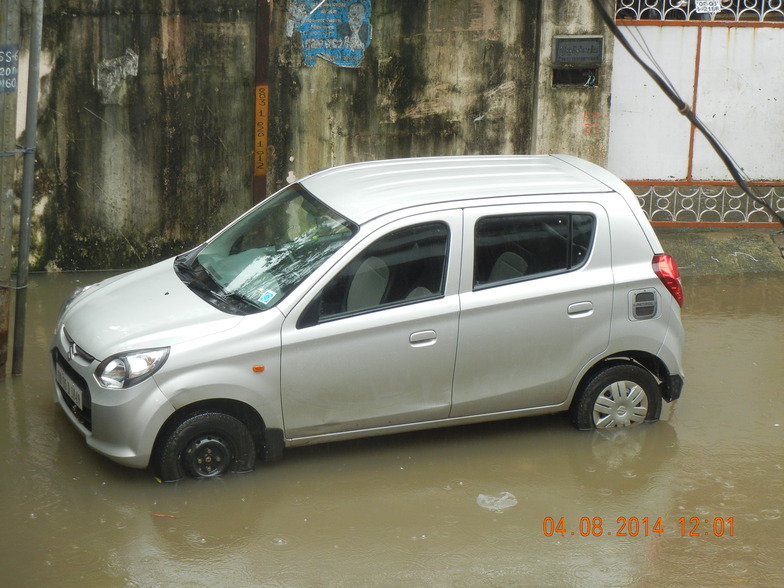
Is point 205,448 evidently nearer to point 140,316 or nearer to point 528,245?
point 140,316

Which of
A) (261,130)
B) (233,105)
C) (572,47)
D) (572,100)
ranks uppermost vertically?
(572,47)

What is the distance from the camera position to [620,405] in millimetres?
6449

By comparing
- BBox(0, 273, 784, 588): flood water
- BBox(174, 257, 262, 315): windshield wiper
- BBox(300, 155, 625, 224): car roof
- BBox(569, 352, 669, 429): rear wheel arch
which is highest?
BBox(300, 155, 625, 224): car roof

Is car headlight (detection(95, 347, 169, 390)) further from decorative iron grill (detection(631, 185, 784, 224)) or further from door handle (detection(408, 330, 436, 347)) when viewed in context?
decorative iron grill (detection(631, 185, 784, 224))

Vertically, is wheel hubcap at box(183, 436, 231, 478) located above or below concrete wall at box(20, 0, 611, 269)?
below

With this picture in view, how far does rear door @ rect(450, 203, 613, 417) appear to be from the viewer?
19.4ft

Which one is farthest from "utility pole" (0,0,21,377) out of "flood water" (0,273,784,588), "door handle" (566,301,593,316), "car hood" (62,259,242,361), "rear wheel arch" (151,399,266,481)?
"door handle" (566,301,593,316)

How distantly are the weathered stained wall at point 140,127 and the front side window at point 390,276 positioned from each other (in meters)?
4.01

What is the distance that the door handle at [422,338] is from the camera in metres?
5.77

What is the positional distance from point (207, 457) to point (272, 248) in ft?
4.34

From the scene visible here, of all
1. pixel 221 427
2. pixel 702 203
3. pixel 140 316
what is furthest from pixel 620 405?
pixel 702 203

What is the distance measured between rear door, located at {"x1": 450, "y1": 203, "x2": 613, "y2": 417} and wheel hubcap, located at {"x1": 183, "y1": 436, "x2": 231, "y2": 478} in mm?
1338

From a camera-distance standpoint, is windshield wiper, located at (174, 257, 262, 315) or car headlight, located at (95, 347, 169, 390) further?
windshield wiper, located at (174, 257, 262, 315)

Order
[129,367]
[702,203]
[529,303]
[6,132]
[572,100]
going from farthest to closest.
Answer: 1. [702,203]
2. [572,100]
3. [6,132]
4. [529,303]
5. [129,367]
